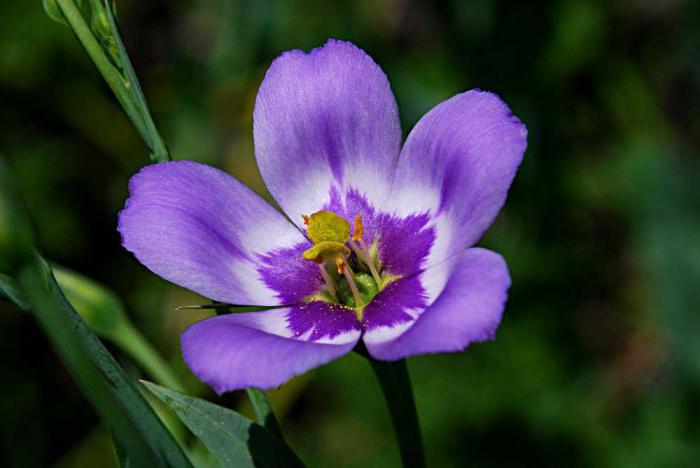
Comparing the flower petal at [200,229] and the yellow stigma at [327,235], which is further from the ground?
the flower petal at [200,229]

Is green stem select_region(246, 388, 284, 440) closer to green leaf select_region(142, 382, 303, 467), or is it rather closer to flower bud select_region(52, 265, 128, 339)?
green leaf select_region(142, 382, 303, 467)

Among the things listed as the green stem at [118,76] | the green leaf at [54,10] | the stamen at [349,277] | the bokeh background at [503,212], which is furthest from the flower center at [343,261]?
the bokeh background at [503,212]

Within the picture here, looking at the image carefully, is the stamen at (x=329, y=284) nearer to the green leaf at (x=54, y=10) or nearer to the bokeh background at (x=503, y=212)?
the green leaf at (x=54, y=10)

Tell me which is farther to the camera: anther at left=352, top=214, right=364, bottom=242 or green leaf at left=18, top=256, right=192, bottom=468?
anther at left=352, top=214, right=364, bottom=242

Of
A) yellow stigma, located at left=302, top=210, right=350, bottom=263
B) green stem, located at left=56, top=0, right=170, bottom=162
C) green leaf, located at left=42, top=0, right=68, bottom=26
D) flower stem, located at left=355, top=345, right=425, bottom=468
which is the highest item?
green leaf, located at left=42, top=0, right=68, bottom=26

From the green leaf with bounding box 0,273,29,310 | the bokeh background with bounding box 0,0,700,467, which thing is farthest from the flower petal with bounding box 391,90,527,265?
the bokeh background with bounding box 0,0,700,467

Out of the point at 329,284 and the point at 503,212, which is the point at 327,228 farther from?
the point at 503,212
